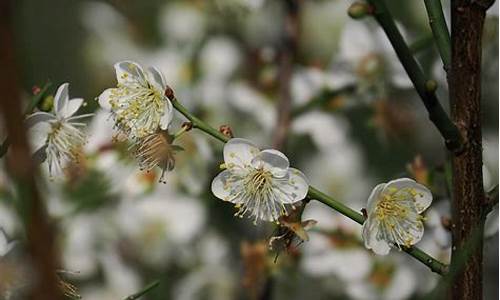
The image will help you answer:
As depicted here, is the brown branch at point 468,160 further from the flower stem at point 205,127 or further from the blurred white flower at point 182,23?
the blurred white flower at point 182,23

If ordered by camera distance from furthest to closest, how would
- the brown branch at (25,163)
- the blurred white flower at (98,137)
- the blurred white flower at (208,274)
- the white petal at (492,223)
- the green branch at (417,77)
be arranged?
the blurred white flower at (208,274)
the blurred white flower at (98,137)
the white petal at (492,223)
the green branch at (417,77)
the brown branch at (25,163)

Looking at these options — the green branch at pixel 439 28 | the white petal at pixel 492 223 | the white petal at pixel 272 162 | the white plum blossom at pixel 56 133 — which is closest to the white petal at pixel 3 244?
the white plum blossom at pixel 56 133

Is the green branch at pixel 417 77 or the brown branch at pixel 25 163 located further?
the green branch at pixel 417 77

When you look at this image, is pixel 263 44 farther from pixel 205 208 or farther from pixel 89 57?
pixel 89 57

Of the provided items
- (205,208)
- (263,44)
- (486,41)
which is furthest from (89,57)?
(486,41)

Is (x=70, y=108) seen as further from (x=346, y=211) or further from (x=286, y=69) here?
(x=286, y=69)

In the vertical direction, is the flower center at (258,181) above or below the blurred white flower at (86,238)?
above

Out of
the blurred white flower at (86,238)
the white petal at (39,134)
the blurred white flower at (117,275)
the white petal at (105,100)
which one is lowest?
the blurred white flower at (117,275)
